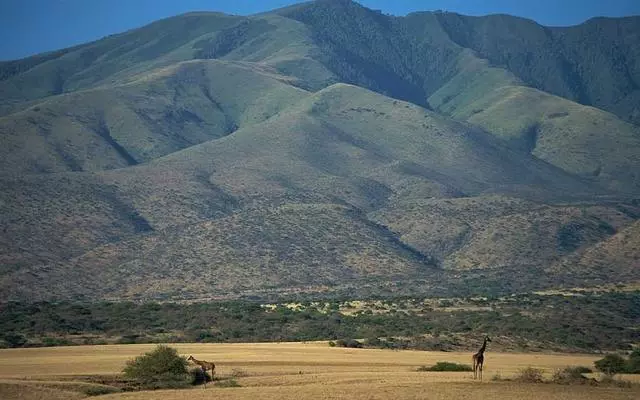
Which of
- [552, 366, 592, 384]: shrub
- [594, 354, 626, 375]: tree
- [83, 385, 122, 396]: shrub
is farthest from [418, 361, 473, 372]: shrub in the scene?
[83, 385, 122, 396]: shrub

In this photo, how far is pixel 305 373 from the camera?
43375 millimetres

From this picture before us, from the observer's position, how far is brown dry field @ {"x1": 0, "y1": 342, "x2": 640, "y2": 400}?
116 feet

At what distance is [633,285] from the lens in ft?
358

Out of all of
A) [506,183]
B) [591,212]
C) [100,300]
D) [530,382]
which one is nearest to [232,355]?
[530,382]

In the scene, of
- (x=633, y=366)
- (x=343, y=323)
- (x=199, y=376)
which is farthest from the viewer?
(x=343, y=323)

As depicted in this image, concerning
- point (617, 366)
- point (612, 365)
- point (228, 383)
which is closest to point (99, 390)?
point (228, 383)

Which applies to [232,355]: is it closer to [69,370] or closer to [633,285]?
[69,370]

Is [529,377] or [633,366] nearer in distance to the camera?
[529,377]

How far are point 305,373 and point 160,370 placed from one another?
607 centimetres

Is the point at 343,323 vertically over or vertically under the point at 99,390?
over

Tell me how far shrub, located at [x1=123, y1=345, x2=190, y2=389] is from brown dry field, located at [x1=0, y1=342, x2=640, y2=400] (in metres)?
1.61

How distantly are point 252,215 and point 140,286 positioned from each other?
29499 mm

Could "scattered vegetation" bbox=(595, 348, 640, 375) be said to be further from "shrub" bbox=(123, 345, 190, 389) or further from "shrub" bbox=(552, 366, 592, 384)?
"shrub" bbox=(123, 345, 190, 389)

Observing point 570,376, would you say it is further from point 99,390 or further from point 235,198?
point 235,198
